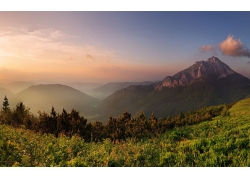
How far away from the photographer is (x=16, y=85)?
1165cm

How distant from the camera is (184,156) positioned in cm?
664

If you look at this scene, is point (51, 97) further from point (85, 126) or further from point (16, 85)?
point (85, 126)

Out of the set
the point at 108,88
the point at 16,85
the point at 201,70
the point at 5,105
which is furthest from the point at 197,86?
the point at 16,85

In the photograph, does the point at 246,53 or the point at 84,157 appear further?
the point at 246,53

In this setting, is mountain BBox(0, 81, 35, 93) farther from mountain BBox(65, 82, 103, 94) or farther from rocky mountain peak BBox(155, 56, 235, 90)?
rocky mountain peak BBox(155, 56, 235, 90)

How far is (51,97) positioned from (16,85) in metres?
1.91

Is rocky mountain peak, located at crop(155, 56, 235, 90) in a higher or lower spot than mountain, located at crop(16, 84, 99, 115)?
higher

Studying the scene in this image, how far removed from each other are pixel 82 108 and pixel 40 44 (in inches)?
210

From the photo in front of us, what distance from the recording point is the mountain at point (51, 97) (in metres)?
12.2

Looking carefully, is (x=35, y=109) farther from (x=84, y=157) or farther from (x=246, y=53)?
(x=246, y=53)

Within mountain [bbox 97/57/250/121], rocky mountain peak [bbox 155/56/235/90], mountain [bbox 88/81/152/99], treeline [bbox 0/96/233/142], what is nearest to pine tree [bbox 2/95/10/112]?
treeline [bbox 0/96/233/142]

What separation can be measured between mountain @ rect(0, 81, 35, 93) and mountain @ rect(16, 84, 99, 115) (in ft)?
0.76

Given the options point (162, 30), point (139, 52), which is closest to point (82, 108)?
point (139, 52)

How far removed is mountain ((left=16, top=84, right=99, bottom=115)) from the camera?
12.2 m
